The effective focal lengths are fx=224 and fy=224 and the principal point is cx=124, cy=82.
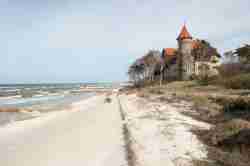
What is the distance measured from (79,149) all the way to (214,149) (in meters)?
4.81

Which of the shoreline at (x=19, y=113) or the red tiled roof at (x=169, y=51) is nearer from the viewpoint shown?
the shoreline at (x=19, y=113)

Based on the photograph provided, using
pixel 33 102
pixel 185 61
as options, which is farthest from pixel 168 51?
pixel 33 102

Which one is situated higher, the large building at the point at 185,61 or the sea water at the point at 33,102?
the large building at the point at 185,61

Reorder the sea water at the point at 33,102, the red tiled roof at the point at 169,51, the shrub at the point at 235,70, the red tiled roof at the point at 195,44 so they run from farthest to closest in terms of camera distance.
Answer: the red tiled roof at the point at 169,51 < the red tiled roof at the point at 195,44 < the shrub at the point at 235,70 < the sea water at the point at 33,102

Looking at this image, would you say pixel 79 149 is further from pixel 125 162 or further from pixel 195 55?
pixel 195 55

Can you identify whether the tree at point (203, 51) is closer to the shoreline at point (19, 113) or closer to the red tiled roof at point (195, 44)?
the red tiled roof at point (195, 44)

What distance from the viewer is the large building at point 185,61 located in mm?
54688

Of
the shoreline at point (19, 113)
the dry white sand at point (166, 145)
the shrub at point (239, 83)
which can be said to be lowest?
the shoreline at point (19, 113)

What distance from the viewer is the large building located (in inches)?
2153

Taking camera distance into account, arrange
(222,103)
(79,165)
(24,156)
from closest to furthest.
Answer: (79,165)
(24,156)
(222,103)

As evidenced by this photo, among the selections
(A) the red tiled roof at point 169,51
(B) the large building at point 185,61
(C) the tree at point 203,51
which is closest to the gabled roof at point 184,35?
(B) the large building at point 185,61

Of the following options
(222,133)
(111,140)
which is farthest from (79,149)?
(222,133)

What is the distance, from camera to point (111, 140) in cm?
956

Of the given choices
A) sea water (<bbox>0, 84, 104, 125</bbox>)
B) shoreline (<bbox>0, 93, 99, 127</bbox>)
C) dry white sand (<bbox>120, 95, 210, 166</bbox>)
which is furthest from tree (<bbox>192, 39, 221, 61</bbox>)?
dry white sand (<bbox>120, 95, 210, 166</bbox>)
